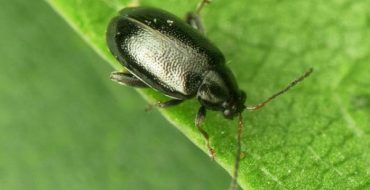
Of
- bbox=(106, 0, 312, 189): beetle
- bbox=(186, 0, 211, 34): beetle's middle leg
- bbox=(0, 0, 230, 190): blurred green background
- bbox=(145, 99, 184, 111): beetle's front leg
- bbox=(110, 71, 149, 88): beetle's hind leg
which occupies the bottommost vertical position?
bbox=(0, 0, 230, 190): blurred green background

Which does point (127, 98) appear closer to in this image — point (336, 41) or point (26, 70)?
point (26, 70)

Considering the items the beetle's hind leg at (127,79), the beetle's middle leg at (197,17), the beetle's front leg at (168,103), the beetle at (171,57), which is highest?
the beetle's middle leg at (197,17)

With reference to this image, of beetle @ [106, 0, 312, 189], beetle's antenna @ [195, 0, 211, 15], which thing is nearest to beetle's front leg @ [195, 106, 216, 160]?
beetle @ [106, 0, 312, 189]

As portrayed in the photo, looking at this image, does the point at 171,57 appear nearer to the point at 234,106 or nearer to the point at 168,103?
the point at 168,103

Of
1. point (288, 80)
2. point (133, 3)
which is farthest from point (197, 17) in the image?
point (288, 80)

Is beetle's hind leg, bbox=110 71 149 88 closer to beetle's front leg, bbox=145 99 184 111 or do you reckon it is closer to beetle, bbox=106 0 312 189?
beetle, bbox=106 0 312 189

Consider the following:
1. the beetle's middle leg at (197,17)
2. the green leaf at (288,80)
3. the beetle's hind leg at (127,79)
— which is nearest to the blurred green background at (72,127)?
the beetle's hind leg at (127,79)

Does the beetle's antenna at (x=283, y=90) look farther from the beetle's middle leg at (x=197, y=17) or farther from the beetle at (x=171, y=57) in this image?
the beetle's middle leg at (x=197, y=17)
